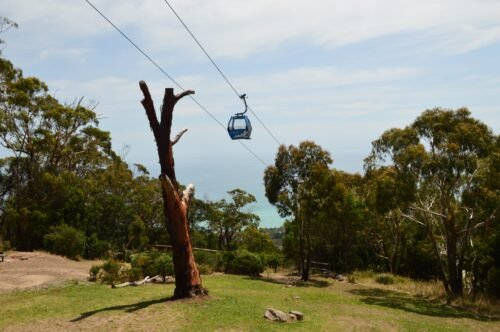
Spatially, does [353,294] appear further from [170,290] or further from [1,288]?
[1,288]

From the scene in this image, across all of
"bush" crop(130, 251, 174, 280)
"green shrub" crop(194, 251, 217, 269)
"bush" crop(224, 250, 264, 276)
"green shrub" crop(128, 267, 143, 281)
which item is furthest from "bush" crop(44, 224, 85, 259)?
"green shrub" crop(128, 267, 143, 281)

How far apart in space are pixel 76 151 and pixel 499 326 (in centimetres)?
2910

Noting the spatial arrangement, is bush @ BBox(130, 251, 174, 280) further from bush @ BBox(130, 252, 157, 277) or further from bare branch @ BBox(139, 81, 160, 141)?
bare branch @ BBox(139, 81, 160, 141)

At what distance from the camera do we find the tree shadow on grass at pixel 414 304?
15617mm

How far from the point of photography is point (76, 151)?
113 ft

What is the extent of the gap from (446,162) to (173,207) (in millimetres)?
9984

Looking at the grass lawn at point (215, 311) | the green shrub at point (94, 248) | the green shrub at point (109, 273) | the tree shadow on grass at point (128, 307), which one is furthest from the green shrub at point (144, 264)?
the green shrub at point (94, 248)

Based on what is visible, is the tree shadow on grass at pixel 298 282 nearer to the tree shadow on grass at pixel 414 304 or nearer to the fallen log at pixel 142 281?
the tree shadow on grass at pixel 414 304

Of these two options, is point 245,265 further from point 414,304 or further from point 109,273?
point 414,304

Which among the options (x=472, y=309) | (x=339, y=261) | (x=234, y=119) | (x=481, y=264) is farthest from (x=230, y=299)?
(x=339, y=261)

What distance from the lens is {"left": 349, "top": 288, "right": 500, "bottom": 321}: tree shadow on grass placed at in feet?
51.2

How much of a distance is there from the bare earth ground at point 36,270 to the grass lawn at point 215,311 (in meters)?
1.74

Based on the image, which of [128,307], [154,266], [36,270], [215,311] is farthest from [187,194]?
[36,270]

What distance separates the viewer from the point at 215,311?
1235cm
